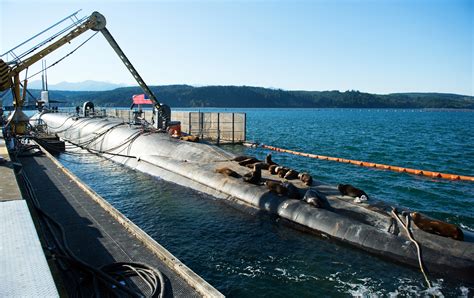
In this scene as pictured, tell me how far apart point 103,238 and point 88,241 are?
0.49 metres

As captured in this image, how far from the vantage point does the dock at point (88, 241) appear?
950 centimetres

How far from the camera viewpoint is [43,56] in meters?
38.1

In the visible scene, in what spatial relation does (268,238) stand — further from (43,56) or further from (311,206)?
(43,56)

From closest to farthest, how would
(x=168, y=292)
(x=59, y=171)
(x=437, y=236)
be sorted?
(x=168, y=292) → (x=437, y=236) → (x=59, y=171)

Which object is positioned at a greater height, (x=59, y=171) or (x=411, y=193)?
(x=59, y=171)

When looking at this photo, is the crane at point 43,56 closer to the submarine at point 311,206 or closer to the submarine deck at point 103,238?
the submarine at point 311,206

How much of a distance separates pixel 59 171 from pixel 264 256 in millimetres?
15345

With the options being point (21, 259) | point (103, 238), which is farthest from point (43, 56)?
point (21, 259)

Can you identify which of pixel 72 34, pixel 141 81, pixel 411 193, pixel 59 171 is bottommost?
pixel 411 193

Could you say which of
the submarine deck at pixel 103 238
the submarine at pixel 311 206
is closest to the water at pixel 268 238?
the submarine at pixel 311 206

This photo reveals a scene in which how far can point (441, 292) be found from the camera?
42.7 feet

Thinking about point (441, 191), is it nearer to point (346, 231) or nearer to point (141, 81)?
point (346, 231)

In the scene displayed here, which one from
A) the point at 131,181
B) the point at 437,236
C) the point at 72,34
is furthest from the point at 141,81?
the point at 437,236

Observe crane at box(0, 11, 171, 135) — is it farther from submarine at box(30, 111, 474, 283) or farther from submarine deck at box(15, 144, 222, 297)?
submarine deck at box(15, 144, 222, 297)
